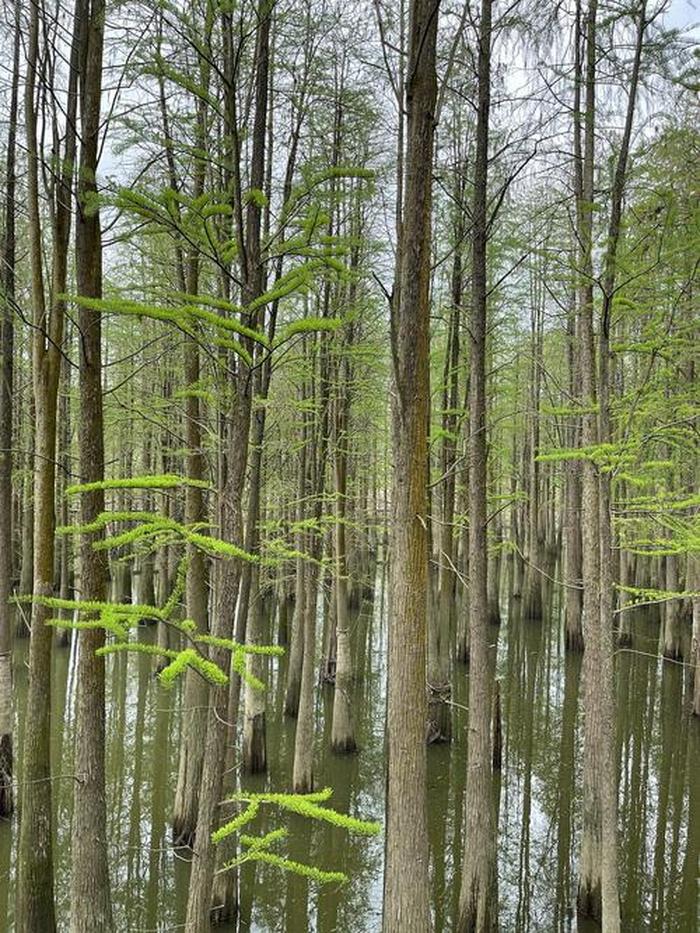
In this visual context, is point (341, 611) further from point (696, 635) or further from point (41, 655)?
point (696, 635)

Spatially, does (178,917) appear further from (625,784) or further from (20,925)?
(625,784)

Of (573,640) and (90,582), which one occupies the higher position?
(90,582)

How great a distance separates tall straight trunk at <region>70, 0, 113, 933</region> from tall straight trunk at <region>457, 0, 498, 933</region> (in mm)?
3177

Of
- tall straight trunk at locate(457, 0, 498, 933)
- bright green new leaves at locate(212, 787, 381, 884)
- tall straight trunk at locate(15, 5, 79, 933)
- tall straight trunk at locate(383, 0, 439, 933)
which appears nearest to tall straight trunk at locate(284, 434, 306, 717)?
tall straight trunk at locate(457, 0, 498, 933)

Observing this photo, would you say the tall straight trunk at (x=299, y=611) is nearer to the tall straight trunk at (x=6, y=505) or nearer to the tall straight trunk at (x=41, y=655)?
the tall straight trunk at (x=6, y=505)

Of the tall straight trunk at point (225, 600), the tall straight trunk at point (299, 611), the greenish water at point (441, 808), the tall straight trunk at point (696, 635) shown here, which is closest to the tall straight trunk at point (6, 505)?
the greenish water at point (441, 808)

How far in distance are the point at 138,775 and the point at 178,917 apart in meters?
3.39

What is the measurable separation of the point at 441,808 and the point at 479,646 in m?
4.20

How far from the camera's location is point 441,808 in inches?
367

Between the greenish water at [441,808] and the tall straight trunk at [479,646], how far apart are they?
1.40 feet

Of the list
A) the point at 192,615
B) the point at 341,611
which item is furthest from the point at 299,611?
the point at 192,615

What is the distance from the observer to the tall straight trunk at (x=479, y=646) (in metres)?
6.27

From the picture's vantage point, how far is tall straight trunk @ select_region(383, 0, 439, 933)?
4.31m

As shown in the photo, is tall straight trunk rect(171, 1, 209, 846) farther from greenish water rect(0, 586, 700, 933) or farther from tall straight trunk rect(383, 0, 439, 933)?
tall straight trunk rect(383, 0, 439, 933)
